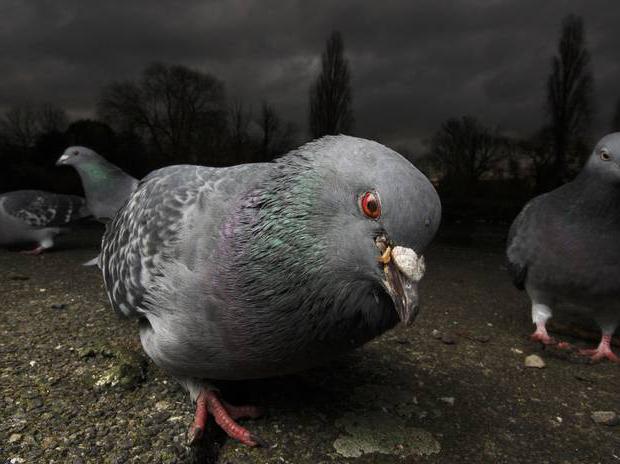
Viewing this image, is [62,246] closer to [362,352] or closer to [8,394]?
Result: [8,394]

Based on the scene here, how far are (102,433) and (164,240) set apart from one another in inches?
33.8

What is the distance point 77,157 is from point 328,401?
572 centimetres

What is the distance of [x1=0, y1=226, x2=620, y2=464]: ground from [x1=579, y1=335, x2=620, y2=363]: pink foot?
9cm

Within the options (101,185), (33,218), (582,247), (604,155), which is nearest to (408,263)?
(582,247)

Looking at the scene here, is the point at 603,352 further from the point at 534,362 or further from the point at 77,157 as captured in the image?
the point at 77,157

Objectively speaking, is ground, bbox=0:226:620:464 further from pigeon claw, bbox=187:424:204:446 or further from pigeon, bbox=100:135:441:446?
pigeon, bbox=100:135:441:446

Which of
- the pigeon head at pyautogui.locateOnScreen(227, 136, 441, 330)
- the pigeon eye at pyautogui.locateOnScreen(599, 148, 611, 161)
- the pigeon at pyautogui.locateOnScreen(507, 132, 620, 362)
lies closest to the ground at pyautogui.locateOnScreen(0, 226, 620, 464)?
the pigeon at pyautogui.locateOnScreen(507, 132, 620, 362)

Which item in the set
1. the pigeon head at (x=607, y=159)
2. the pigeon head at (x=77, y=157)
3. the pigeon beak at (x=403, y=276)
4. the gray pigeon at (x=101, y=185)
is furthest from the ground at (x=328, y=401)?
the pigeon head at (x=77, y=157)

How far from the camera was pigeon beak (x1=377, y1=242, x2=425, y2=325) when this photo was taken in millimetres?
1313

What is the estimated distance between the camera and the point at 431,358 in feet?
9.87

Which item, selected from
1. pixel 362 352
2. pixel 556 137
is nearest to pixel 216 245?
pixel 362 352

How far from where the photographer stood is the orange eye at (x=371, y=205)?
139 cm

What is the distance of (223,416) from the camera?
203cm

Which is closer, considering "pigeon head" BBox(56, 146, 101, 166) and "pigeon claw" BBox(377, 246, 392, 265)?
"pigeon claw" BBox(377, 246, 392, 265)
